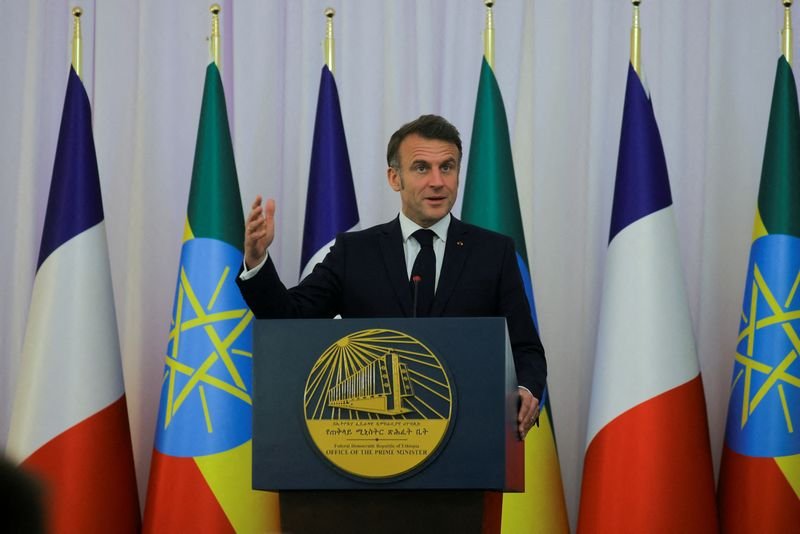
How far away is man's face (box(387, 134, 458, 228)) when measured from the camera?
2.74 metres

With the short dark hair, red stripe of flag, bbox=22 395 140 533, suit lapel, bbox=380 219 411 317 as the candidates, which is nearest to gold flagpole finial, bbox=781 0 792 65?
the short dark hair

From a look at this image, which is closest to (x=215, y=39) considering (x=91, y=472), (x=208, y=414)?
(x=208, y=414)

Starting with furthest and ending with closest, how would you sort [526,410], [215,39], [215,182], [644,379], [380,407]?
1. [215,39]
2. [215,182]
3. [644,379]
4. [526,410]
5. [380,407]

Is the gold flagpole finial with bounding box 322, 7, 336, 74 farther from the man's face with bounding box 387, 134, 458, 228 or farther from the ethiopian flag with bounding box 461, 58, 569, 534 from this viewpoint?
the man's face with bounding box 387, 134, 458, 228

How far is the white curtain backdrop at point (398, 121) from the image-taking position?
464 centimetres

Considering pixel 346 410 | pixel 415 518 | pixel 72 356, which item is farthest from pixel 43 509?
pixel 72 356

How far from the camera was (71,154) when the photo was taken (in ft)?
14.3

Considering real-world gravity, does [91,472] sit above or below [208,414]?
below

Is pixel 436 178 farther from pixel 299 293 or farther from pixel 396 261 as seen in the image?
pixel 299 293

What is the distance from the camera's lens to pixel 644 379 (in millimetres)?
4020

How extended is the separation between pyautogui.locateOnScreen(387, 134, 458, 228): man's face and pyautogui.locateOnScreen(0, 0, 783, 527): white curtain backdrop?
180 centimetres

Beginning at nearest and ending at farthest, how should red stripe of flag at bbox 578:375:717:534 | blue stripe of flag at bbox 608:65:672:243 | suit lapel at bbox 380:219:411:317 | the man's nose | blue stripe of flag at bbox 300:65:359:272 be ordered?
suit lapel at bbox 380:219:411:317 → the man's nose → red stripe of flag at bbox 578:375:717:534 → blue stripe of flag at bbox 608:65:672:243 → blue stripe of flag at bbox 300:65:359:272

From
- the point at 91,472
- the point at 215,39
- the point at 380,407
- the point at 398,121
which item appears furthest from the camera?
the point at 398,121

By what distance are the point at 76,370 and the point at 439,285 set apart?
6.91 feet
